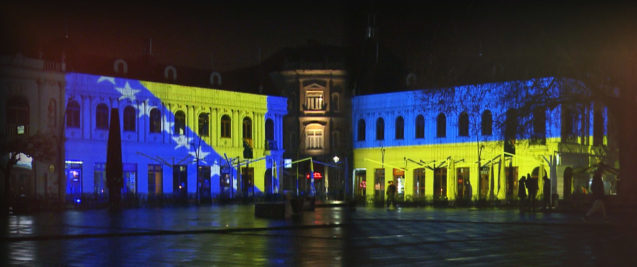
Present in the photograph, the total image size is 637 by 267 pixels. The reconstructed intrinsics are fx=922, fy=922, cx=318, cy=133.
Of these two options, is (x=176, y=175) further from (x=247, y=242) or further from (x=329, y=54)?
(x=247, y=242)

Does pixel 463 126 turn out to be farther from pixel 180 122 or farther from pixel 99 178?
pixel 99 178

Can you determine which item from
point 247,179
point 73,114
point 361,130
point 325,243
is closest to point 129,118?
point 73,114

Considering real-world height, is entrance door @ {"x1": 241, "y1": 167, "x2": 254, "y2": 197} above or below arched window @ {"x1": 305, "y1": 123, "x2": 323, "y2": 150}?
below

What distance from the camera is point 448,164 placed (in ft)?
208

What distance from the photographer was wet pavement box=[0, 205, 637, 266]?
1585cm

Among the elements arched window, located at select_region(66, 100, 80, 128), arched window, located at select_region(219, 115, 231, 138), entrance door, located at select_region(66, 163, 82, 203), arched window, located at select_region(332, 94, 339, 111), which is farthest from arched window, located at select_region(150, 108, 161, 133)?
arched window, located at select_region(332, 94, 339, 111)

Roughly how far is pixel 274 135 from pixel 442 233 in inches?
1889

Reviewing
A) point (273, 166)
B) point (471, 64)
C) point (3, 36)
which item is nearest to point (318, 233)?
point (471, 64)

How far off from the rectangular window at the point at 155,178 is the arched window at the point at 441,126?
64.8 feet

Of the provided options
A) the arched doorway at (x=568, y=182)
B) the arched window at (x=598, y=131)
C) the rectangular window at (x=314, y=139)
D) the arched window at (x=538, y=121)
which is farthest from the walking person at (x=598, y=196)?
the rectangular window at (x=314, y=139)

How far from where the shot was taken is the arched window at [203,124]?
65562 mm

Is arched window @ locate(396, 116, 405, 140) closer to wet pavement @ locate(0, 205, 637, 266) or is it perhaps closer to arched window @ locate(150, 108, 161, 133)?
arched window @ locate(150, 108, 161, 133)

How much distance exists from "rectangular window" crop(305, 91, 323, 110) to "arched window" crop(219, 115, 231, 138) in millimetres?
6590

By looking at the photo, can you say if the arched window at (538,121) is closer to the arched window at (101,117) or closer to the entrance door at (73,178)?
the entrance door at (73,178)
